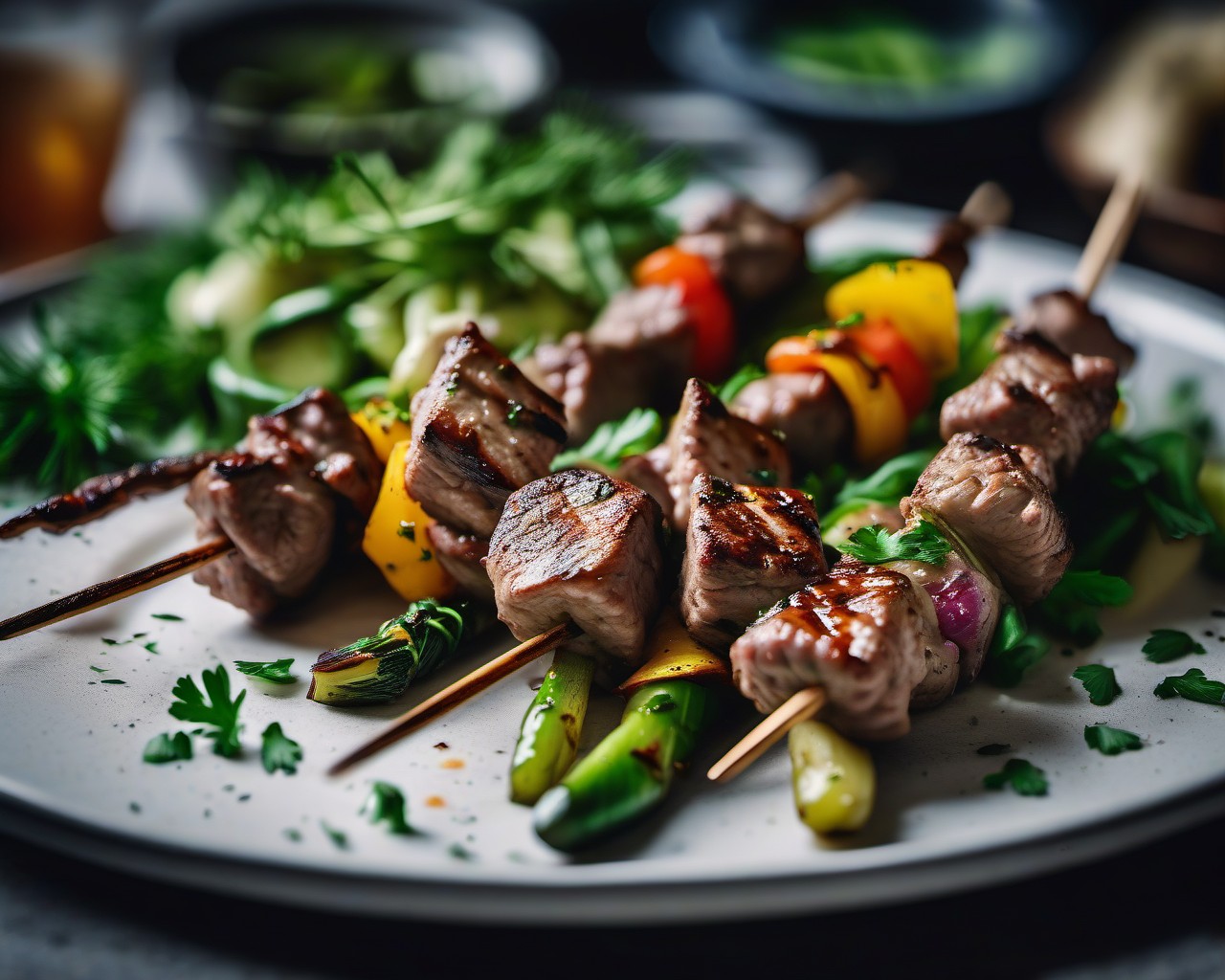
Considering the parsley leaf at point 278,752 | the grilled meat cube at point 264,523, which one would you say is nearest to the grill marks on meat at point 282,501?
the grilled meat cube at point 264,523

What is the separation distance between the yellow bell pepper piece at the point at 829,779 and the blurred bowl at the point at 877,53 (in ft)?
15.7

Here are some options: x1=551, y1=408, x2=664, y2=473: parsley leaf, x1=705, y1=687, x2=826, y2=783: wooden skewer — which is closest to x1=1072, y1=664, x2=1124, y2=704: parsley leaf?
x1=705, y1=687, x2=826, y2=783: wooden skewer

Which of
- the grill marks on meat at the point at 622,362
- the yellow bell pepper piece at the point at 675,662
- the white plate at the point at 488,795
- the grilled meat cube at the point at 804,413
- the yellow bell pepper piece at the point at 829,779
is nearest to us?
the white plate at the point at 488,795

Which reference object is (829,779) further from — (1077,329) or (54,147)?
(54,147)

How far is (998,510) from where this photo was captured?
283 centimetres

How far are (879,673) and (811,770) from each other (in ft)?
0.82

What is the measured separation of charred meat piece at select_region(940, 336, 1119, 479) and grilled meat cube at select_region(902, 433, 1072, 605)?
Answer: 0.30m

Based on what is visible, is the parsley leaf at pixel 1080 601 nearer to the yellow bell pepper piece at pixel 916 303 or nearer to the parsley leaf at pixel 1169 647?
the parsley leaf at pixel 1169 647

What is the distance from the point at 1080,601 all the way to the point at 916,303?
1243mm

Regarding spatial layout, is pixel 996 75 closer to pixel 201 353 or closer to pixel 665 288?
pixel 665 288

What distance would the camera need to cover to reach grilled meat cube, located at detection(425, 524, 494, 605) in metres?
3.06

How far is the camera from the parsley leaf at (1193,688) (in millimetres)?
2756

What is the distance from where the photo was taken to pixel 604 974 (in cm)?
224

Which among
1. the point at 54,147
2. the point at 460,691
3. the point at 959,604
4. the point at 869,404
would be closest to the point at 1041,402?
the point at 869,404
